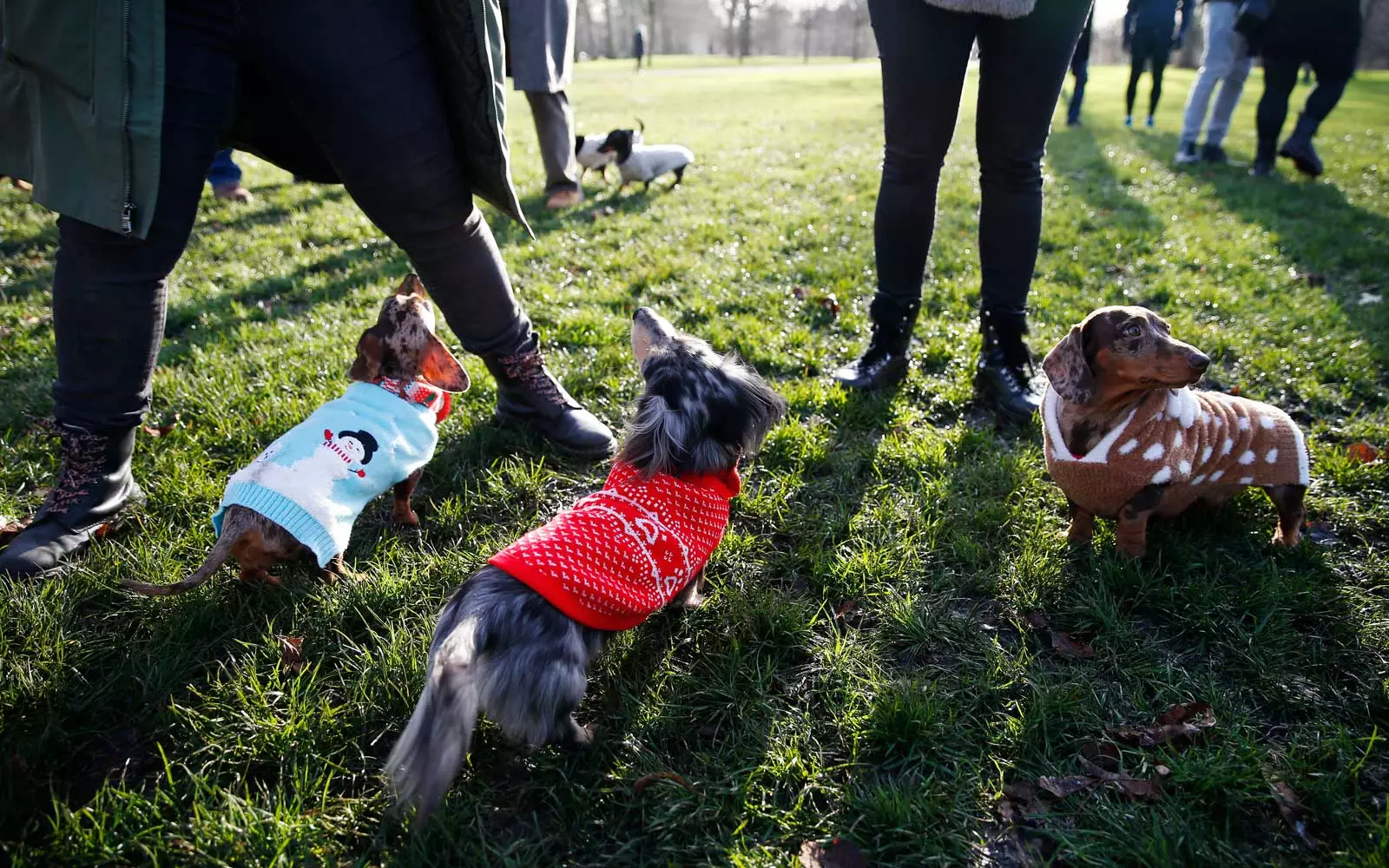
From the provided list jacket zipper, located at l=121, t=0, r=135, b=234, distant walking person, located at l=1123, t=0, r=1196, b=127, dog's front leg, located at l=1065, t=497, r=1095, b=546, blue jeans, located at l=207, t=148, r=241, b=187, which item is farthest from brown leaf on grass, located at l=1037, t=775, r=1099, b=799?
distant walking person, located at l=1123, t=0, r=1196, b=127

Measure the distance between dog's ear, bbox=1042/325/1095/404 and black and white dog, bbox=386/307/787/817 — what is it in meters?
1.14

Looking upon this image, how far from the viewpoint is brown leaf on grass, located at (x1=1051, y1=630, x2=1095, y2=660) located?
235 centimetres

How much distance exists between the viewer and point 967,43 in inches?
121

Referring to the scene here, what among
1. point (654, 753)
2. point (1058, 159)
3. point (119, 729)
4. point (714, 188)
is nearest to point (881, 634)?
point (654, 753)

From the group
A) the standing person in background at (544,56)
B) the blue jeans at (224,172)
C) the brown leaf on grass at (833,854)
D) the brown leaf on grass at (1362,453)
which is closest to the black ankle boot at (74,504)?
the brown leaf on grass at (833,854)

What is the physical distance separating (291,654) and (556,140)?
6223mm

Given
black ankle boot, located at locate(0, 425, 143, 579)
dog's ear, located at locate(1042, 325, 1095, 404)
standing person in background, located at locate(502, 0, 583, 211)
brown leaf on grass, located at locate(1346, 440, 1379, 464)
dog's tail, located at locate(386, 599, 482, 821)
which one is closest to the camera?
dog's tail, located at locate(386, 599, 482, 821)

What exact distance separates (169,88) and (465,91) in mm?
897

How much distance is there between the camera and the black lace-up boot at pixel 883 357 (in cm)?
388

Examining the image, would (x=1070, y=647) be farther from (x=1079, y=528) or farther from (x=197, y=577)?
(x=197, y=577)

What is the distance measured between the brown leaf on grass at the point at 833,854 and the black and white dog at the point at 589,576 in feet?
2.28

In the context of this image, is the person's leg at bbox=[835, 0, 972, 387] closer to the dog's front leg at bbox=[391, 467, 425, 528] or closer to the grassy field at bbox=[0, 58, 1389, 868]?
the grassy field at bbox=[0, 58, 1389, 868]

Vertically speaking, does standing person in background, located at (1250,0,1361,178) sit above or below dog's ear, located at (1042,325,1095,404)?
above

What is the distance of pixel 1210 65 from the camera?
9.67 metres
